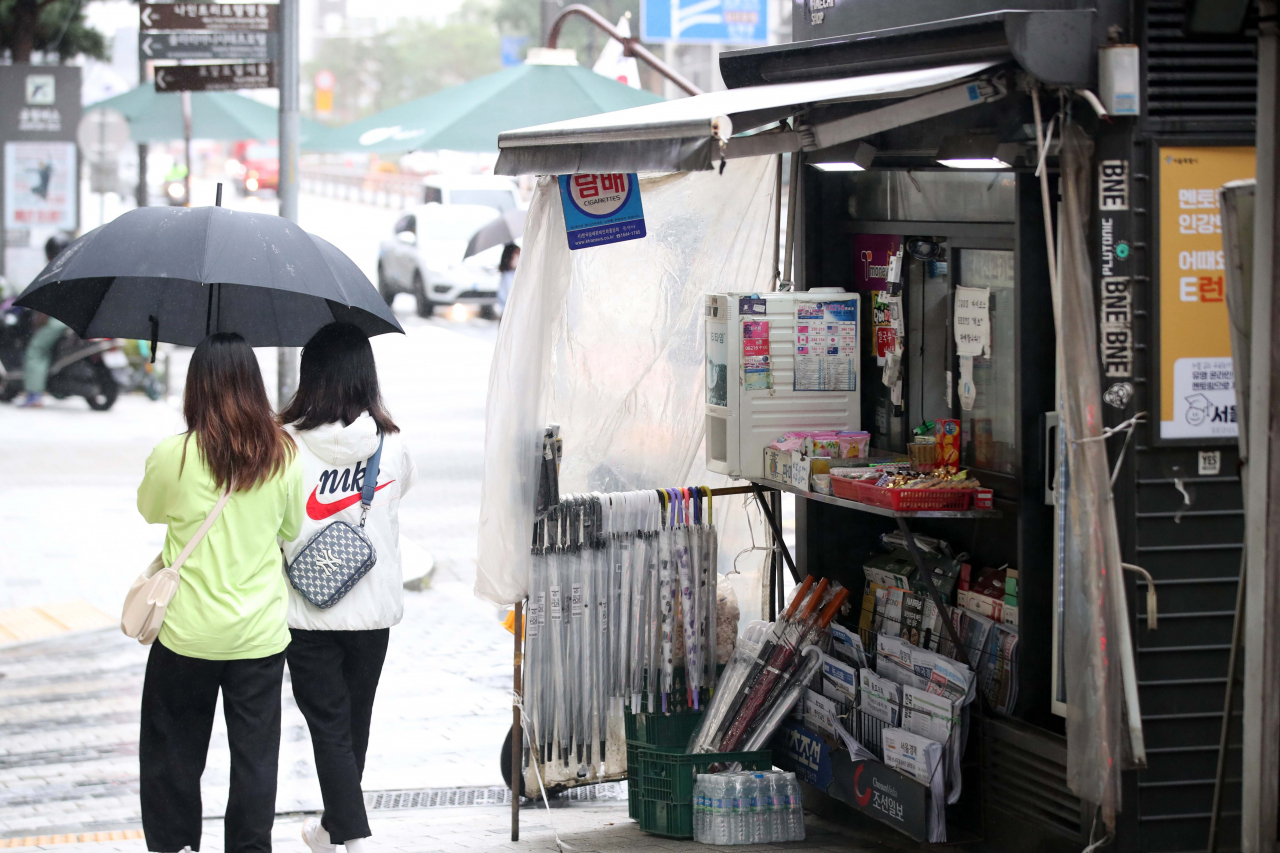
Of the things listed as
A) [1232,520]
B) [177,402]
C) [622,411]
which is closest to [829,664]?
[622,411]

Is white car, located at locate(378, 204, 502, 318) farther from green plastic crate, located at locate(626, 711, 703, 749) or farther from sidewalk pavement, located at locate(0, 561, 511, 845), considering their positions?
green plastic crate, located at locate(626, 711, 703, 749)

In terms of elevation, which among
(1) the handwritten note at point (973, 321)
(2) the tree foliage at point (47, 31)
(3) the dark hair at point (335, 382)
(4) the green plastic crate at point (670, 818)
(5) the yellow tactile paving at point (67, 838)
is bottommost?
(5) the yellow tactile paving at point (67, 838)

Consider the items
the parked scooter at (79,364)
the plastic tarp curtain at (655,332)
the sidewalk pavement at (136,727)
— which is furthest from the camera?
the parked scooter at (79,364)

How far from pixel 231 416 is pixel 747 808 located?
7.52 ft

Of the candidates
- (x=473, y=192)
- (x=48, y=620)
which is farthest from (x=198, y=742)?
(x=473, y=192)

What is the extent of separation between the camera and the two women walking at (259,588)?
14.6 feet

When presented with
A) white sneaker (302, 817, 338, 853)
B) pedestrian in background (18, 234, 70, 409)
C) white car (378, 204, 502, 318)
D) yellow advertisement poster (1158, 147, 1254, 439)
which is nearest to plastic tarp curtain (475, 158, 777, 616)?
white sneaker (302, 817, 338, 853)

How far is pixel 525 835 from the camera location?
5.59m

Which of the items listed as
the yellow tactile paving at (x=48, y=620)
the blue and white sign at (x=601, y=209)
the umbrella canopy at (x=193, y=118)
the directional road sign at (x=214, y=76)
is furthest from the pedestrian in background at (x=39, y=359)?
the blue and white sign at (x=601, y=209)

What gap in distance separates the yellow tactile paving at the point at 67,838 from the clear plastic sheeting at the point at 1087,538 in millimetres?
3582

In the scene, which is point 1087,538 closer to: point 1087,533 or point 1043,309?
point 1087,533

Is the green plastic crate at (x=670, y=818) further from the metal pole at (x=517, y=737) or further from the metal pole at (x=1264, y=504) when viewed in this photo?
the metal pole at (x=1264, y=504)

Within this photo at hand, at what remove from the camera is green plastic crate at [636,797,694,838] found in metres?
5.36

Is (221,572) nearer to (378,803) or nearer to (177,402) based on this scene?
(378,803)
